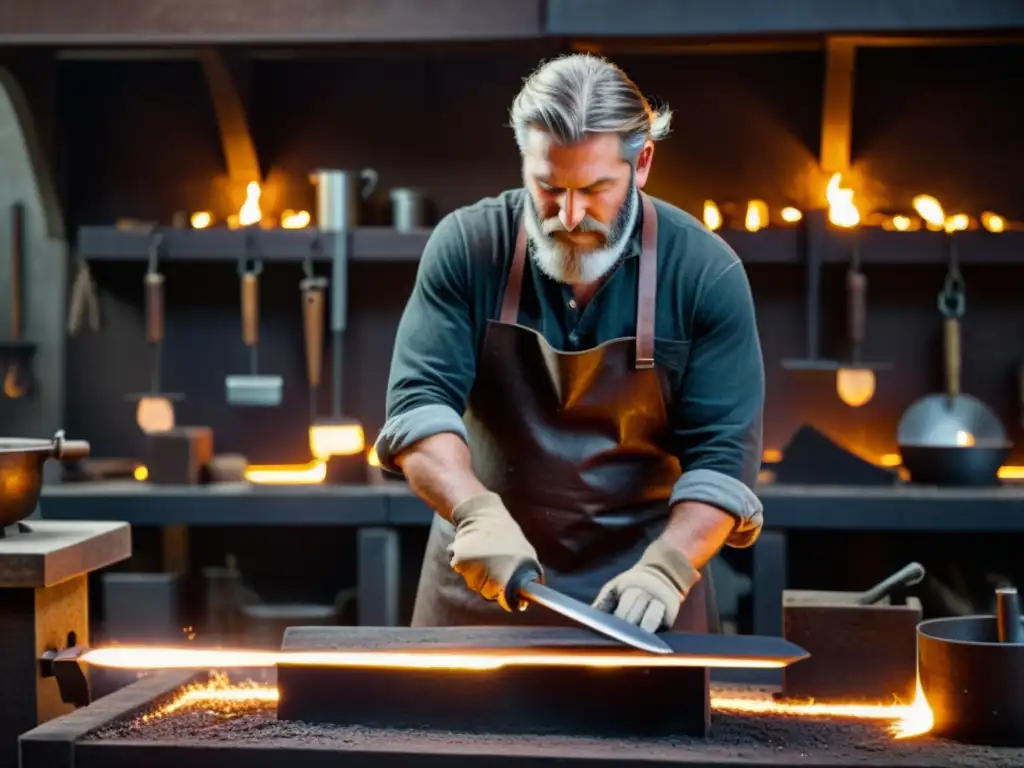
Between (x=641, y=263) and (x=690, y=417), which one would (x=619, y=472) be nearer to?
(x=690, y=417)

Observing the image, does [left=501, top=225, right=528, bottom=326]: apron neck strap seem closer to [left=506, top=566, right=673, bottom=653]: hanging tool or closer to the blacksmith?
the blacksmith

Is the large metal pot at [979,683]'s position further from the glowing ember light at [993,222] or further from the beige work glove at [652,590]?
the glowing ember light at [993,222]

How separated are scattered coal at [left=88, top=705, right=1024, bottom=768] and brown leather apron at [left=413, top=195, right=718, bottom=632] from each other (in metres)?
0.60

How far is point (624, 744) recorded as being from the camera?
1982mm

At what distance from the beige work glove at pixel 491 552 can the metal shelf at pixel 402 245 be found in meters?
2.89

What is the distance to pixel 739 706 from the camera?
2.34m

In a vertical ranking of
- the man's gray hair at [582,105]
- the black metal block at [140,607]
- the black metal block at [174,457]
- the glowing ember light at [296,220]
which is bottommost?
the black metal block at [140,607]

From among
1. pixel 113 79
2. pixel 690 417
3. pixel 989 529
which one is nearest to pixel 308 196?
pixel 113 79

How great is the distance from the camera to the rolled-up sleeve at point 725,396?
2.44 m

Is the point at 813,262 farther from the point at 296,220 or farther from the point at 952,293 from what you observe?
the point at 296,220

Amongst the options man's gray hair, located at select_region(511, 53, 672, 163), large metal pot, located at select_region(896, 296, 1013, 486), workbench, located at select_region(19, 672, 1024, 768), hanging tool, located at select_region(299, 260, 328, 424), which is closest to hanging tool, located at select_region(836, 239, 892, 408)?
large metal pot, located at select_region(896, 296, 1013, 486)

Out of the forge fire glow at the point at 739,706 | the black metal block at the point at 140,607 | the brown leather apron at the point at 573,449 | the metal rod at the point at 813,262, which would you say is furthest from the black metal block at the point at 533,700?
the metal rod at the point at 813,262

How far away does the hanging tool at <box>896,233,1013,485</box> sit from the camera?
4.69m

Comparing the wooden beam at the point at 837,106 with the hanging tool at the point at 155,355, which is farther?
the hanging tool at the point at 155,355
